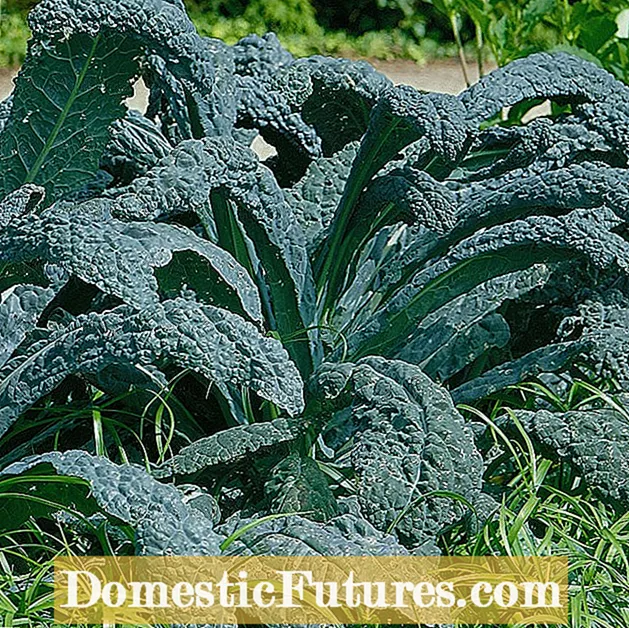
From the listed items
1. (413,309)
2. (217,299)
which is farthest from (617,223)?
(217,299)

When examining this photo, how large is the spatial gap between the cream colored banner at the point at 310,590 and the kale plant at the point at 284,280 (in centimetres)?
3

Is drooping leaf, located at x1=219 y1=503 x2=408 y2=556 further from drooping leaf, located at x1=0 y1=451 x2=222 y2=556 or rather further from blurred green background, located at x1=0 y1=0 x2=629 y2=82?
blurred green background, located at x1=0 y1=0 x2=629 y2=82

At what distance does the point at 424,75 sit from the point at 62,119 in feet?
15.0

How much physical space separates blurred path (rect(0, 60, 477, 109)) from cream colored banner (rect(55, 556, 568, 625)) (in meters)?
4.14

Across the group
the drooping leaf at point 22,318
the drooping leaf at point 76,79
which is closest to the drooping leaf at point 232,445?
→ the drooping leaf at point 22,318

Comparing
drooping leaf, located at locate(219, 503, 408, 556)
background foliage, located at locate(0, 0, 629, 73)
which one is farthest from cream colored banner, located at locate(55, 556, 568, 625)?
background foliage, located at locate(0, 0, 629, 73)

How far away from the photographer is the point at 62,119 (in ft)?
5.49

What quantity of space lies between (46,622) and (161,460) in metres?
0.32

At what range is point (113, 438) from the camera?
1.67m

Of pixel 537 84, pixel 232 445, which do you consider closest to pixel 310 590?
pixel 232 445

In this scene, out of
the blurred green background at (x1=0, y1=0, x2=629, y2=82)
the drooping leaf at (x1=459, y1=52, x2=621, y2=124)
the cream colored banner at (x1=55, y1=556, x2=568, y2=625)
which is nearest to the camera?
the cream colored banner at (x1=55, y1=556, x2=568, y2=625)

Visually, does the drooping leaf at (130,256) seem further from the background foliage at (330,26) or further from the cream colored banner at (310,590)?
the background foliage at (330,26)

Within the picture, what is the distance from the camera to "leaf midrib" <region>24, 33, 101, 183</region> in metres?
1.62

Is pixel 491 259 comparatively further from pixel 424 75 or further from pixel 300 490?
pixel 424 75
